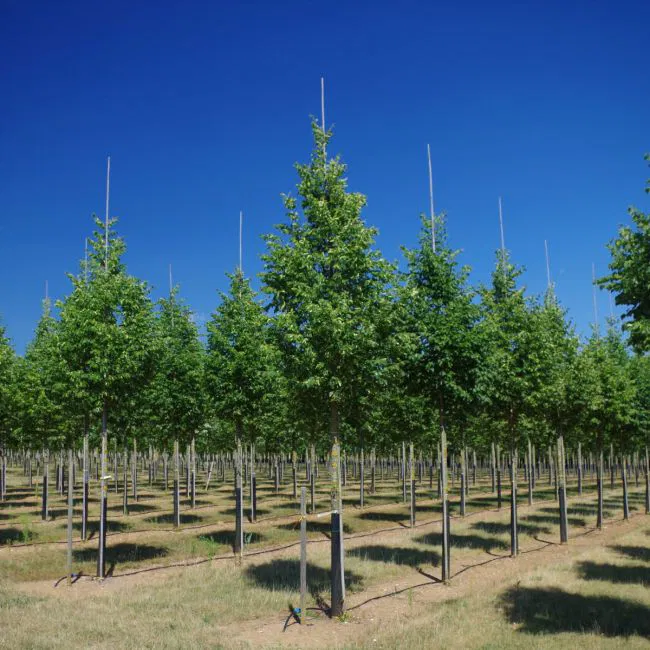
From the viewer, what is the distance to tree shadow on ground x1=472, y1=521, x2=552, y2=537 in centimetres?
2997

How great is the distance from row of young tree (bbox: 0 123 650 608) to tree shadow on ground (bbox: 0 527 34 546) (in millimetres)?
5492

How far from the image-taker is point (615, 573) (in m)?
20.2

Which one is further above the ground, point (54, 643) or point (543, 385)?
point (543, 385)

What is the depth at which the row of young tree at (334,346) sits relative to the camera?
16.3 m

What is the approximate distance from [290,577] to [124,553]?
828 cm

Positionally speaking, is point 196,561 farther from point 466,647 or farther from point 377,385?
point 466,647

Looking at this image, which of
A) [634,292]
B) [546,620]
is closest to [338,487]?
[546,620]

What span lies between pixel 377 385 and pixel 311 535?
15857mm

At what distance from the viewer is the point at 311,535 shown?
3036cm

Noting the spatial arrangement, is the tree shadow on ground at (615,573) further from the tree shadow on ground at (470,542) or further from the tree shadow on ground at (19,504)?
the tree shadow on ground at (19,504)

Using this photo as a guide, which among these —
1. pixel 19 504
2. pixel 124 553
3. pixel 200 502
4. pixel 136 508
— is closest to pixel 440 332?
pixel 124 553

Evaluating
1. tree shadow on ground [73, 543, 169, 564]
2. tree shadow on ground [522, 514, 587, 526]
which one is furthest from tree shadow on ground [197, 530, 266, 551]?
tree shadow on ground [522, 514, 587, 526]

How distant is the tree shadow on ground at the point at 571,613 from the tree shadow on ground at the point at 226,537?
13145mm

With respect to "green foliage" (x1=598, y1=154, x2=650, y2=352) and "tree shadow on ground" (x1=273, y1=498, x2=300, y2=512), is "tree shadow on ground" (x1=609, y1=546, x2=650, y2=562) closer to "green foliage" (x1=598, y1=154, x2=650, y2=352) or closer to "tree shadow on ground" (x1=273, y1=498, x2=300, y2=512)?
"green foliage" (x1=598, y1=154, x2=650, y2=352)
